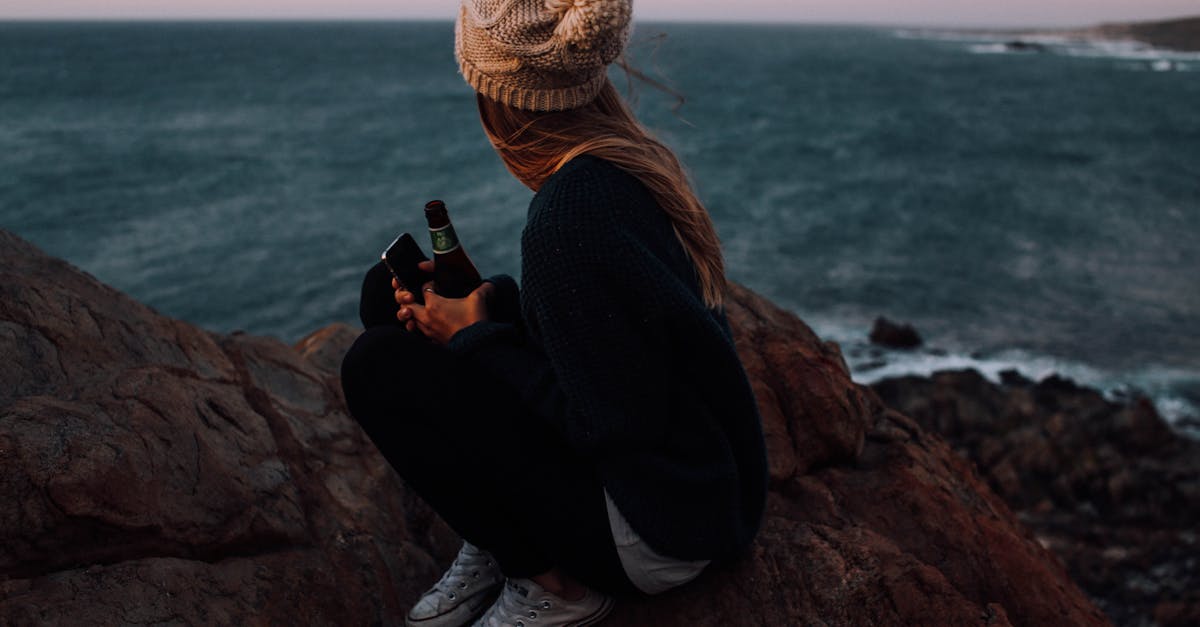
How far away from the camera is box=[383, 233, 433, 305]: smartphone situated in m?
2.73

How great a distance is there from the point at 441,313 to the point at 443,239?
24 centimetres

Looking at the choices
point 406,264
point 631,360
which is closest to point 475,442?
point 631,360

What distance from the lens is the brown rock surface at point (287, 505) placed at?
2486mm

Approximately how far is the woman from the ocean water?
497 mm

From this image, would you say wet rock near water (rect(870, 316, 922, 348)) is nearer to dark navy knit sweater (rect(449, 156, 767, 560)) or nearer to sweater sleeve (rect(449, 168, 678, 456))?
dark navy knit sweater (rect(449, 156, 767, 560))

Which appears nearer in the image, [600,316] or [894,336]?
[600,316]

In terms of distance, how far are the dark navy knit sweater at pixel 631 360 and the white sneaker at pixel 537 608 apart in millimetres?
Result: 362

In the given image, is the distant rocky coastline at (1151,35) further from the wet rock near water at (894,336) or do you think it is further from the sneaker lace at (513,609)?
the sneaker lace at (513,609)

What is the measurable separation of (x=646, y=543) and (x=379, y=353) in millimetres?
898

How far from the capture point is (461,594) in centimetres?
275

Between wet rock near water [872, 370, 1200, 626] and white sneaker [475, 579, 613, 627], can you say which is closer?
white sneaker [475, 579, 613, 627]

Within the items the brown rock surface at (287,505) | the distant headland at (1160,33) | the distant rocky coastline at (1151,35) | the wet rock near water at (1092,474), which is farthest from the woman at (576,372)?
the distant headland at (1160,33)

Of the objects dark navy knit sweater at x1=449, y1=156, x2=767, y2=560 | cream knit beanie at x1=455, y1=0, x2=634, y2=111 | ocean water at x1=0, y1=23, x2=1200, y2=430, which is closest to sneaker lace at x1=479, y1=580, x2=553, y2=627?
dark navy knit sweater at x1=449, y1=156, x2=767, y2=560

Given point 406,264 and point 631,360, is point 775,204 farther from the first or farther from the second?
point 631,360
